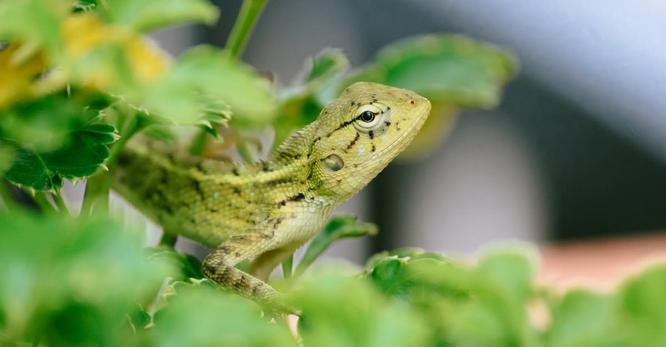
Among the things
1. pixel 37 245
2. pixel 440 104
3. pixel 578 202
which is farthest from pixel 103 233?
pixel 578 202

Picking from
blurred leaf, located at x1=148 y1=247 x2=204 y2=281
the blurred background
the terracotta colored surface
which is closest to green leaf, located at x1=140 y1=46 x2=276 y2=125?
blurred leaf, located at x1=148 y1=247 x2=204 y2=281

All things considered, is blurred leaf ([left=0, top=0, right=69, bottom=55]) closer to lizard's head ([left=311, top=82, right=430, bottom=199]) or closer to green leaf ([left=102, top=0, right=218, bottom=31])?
green leaf ([left=102, top=0, right=218, bottom=31])

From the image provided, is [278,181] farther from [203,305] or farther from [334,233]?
[203,305]

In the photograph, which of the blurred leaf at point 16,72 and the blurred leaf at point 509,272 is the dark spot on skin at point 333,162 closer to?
the blurred leaf at point 16,72

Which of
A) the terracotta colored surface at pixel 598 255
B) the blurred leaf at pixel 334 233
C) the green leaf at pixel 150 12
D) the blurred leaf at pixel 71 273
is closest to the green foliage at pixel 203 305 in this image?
the blurred leaf at pixel 71 273

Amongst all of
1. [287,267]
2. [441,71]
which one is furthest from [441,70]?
[287,267]

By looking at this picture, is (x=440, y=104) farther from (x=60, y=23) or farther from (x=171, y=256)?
(x=60, y=23)
